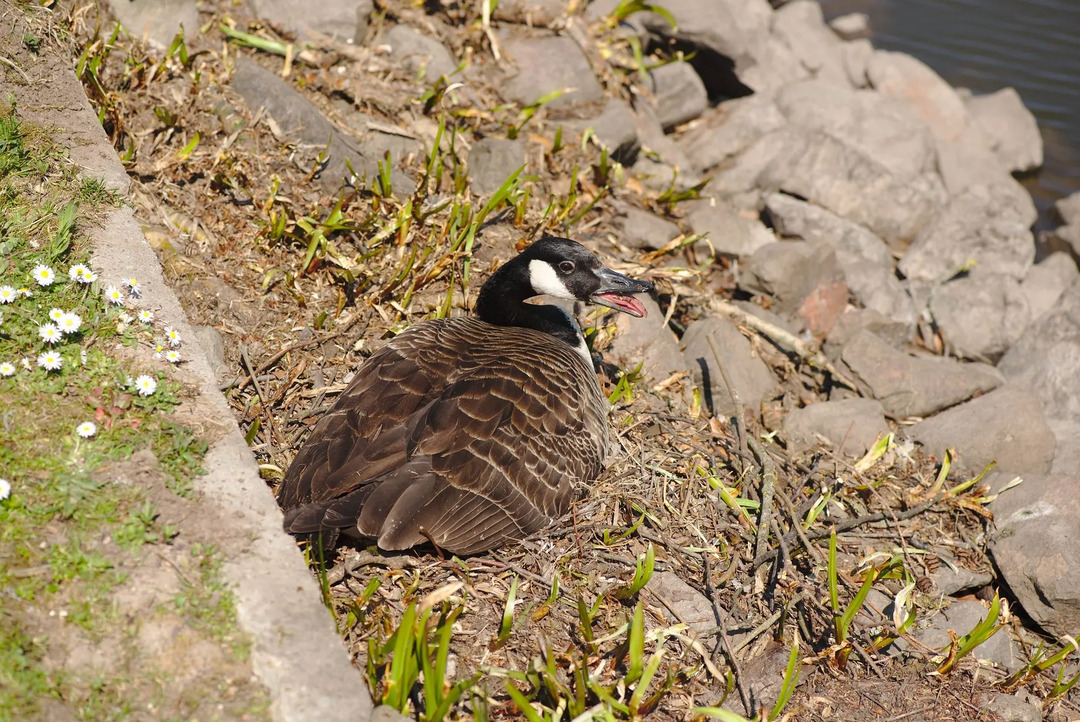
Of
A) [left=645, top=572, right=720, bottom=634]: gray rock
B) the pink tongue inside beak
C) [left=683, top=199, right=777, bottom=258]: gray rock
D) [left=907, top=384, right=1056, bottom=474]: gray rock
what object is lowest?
[left=645, top=572, right=720, bottom=634]: gray rock

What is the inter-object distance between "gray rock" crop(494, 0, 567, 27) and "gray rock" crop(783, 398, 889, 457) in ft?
14.6

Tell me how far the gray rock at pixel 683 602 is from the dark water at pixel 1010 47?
904cm

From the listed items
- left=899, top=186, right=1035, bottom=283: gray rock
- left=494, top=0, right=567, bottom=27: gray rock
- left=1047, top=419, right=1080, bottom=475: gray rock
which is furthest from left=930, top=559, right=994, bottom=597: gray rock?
left=494, top=0, right=567, bottom=27: gray rock

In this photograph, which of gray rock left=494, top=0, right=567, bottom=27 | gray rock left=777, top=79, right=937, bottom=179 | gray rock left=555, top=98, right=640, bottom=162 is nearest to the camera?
gray rock left=555, top=98, right=640, bottom=162

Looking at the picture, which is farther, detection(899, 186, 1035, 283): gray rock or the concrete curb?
Answer: detection(899, 186, 1035, 283): gray rock

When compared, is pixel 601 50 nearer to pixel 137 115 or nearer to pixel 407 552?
pixel 137 115

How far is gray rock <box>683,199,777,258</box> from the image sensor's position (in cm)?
757

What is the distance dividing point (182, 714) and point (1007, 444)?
17.9ft

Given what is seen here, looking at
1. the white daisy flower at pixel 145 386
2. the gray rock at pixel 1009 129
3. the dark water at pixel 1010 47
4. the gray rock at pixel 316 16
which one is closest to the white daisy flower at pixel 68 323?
the white daisy flower at pixel 145 386

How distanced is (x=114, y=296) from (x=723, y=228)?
506cm

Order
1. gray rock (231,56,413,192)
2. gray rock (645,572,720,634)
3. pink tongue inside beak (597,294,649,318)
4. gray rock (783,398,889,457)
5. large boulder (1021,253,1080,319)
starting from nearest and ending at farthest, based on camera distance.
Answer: gray rock (645,572,720,634)
pink tongue inside beak (597,294,649,318)
gray rock (783,398,889,457)
gray rock (231,56,413,192)
large boulder (1021,253,1080,319)

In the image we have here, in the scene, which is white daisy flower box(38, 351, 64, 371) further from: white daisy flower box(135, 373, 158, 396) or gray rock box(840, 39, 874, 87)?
gray rock box(840, 39, 874, 87)

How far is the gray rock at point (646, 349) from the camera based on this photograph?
628 cm

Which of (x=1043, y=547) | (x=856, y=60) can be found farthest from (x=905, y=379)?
(x=856, y=60)
